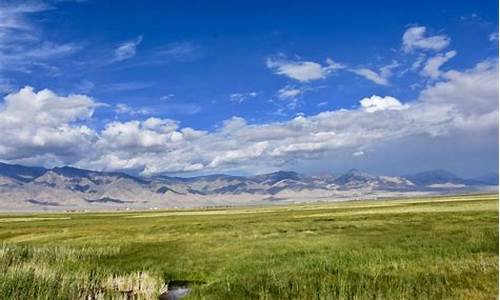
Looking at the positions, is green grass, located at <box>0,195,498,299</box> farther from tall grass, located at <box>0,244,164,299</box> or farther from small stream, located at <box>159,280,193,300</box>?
small stream, located at <box>159,280,193,300</box>

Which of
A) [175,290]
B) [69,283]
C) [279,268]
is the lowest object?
[175,290]

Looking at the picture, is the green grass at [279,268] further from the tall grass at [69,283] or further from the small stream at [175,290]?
the small stream at [175,290]

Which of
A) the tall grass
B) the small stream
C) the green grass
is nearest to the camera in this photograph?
the tall grass

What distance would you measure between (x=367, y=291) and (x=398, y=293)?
178 cm

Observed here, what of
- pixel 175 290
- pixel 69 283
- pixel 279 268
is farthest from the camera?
pixel 279 268

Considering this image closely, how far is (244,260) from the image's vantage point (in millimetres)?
39562

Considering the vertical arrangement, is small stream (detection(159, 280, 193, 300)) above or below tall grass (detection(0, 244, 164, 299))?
below

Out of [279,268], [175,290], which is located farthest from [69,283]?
[279,268]

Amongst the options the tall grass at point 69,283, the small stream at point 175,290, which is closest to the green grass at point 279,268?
the tall grass at point 69,283

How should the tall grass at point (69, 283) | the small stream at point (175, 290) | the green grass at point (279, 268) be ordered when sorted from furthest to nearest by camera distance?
the small stream at point (175, 290)
the green grass at point (279, 268)
the tall grass at point (69, 283)

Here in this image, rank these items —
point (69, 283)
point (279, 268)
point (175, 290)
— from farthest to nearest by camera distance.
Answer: point (279, 268) → point (175, 290) → point (69, 283)

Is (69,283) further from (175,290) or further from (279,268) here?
(279,268)

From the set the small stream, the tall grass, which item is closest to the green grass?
the tall grass

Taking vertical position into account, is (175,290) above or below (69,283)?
below
